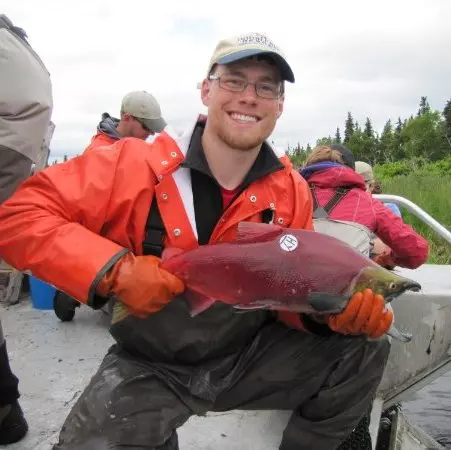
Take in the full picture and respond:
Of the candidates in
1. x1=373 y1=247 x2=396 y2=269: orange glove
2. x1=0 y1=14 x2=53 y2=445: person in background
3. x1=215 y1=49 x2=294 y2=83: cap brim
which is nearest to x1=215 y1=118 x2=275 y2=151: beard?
x1=215 y1=49 x2=294 y2=83: cap brim

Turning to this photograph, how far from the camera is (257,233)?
7.77ft

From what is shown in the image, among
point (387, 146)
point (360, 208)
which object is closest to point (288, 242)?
point (360, 208)

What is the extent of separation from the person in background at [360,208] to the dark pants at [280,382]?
1.49 m

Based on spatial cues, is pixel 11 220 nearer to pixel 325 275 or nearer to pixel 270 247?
pixel 270 247

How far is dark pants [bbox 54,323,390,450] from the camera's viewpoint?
2465mm

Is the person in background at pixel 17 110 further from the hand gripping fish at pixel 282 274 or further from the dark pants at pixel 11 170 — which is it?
the hand gripping fish at pixel 282 274

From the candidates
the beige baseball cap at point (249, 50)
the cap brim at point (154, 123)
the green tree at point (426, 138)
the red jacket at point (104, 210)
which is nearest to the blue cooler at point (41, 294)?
the cap brim at point (154, 123)

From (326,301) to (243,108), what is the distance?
1.06 metres

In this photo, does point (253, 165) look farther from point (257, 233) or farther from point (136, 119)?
point (136, 119)

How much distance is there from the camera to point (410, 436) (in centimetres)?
391

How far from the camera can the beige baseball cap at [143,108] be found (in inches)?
246

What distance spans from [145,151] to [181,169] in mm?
191

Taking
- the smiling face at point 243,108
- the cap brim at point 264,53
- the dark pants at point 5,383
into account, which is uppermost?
the cap brim at point 264,53

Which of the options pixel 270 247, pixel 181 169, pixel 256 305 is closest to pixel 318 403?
pixel 256 305
